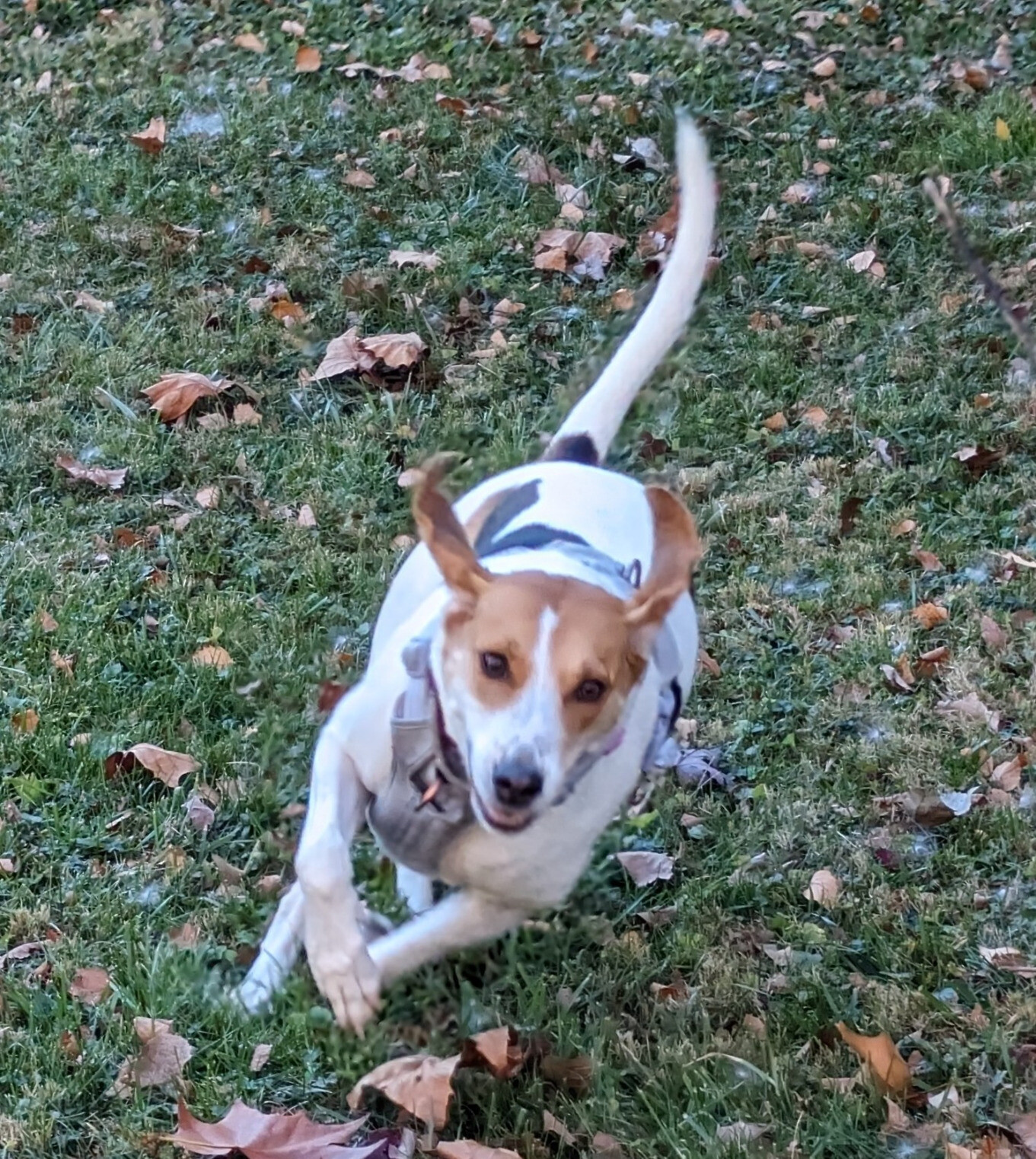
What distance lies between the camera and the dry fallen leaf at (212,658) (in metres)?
3.99

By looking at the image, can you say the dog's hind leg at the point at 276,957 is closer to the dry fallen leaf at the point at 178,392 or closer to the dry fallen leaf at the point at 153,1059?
the dry fallen leaf at the point at 153,1059

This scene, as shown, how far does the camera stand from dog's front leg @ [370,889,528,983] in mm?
2807

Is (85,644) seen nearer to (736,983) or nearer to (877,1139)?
(736,983)

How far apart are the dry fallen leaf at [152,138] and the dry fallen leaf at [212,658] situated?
3.35 meters

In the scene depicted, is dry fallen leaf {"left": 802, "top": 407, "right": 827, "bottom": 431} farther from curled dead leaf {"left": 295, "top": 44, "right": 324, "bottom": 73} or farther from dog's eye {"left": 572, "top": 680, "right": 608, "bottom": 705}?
curled dead leaf {"left": 295, "top": 44, "right": 324, "bottom": 73}

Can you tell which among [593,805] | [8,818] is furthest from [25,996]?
[593,805]

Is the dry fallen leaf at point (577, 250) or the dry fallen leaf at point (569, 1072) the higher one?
the dry fallen leaf at point (569, 1072)

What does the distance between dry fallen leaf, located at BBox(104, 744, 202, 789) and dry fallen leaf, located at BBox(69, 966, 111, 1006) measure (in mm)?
610

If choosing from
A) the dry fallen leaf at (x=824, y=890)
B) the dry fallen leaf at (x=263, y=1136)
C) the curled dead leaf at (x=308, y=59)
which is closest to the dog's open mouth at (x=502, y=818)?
the dry fallen leaf at (x=263, y=1136)

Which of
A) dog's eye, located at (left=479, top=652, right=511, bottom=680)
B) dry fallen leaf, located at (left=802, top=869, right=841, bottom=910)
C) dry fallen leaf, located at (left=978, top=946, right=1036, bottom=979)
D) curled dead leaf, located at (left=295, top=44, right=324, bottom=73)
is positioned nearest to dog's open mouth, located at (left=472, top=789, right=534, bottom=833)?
dog's eye, located at (left=479, top=652, right=511, bottom=680)

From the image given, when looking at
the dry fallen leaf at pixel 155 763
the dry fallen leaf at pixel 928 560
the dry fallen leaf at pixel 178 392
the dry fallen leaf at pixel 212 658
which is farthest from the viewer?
the dry fallen leaf at pixel 178 392

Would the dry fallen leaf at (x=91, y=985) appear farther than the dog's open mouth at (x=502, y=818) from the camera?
Yes

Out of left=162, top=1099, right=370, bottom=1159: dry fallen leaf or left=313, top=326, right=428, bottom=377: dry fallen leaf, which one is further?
left=313, top=326, right=428, bottom=377: dry fallen leaf

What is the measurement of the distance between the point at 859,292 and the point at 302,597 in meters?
2.79
